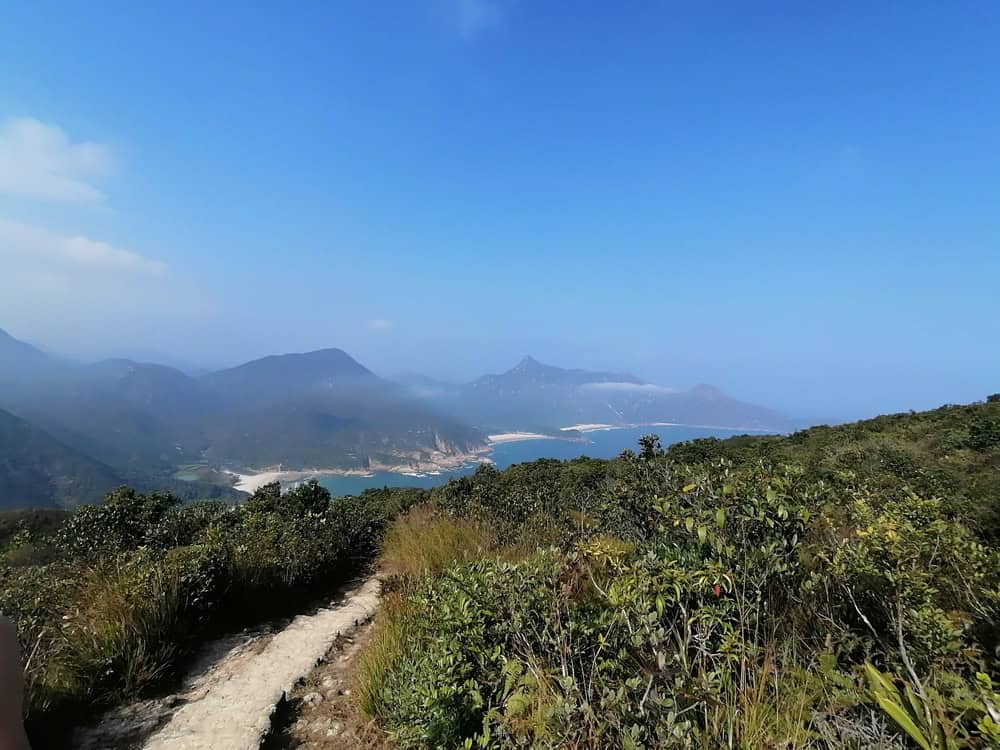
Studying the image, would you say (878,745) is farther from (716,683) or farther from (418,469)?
(418,469)

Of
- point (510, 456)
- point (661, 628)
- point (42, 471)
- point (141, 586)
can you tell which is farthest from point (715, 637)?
point (510, 456)

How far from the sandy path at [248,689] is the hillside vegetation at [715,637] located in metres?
0.81

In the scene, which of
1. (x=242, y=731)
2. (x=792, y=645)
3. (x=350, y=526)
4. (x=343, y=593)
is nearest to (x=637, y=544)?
(x=792, y=645)

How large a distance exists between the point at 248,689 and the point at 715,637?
12.0ft

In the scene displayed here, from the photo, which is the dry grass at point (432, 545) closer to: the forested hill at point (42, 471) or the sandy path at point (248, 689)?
the sandy path at point (248, 689)

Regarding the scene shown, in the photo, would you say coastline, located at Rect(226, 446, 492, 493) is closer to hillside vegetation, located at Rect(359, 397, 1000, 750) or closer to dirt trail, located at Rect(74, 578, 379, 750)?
dirt trail, located at Rect(74, 578, 379, 750)

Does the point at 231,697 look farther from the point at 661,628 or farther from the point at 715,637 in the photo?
the point at 715,637

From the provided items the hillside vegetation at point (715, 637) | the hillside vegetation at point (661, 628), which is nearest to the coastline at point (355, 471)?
the hillside vegetation at point (661, 628)

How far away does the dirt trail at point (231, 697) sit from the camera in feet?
10.7

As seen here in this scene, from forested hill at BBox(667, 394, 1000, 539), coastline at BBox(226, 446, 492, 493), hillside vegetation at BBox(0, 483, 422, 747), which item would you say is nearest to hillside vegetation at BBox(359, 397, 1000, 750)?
forested hill at BBox(667, 394, 1000, 539)

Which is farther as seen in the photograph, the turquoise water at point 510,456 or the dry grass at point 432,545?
the turquoise water at point 510,456

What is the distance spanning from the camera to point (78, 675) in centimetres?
364

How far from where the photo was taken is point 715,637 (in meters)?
2.53

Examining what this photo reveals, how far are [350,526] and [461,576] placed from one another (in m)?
5.70
